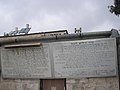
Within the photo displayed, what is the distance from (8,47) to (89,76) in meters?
3.23

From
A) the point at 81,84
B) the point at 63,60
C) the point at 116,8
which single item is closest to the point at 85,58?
the point at 63,60

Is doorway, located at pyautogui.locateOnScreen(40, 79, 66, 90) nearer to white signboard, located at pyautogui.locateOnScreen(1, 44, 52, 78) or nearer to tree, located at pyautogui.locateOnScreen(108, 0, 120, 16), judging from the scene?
white signboard, located at pyautogui.locateOnScreen(1, 44, 52, 78)

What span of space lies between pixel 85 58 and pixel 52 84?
1593 mm

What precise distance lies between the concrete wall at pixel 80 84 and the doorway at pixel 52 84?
153 mm

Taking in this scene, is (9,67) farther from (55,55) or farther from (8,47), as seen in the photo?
(55,55)

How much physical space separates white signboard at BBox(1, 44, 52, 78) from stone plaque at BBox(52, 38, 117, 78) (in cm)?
39

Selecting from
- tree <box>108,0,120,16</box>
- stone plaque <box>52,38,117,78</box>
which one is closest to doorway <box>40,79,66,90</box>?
stone plaque <box>52,38,117,78</box>

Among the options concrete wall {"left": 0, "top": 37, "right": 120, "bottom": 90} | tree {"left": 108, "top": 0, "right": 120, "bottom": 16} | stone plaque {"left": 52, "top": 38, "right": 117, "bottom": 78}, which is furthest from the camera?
tree {"left": 108, "top": 0, "right": 120, "bottom": 16}

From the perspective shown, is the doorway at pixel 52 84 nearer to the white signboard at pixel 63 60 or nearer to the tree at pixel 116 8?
the white signboard at pixel 63 60

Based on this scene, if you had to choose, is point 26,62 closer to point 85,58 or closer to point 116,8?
point 85,58

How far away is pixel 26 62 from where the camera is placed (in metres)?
8.88

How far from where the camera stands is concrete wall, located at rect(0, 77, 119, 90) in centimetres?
795

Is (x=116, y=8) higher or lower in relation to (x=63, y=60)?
higher

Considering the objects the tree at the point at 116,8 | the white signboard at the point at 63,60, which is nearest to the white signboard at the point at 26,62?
the white signboard at the point at 63,60
